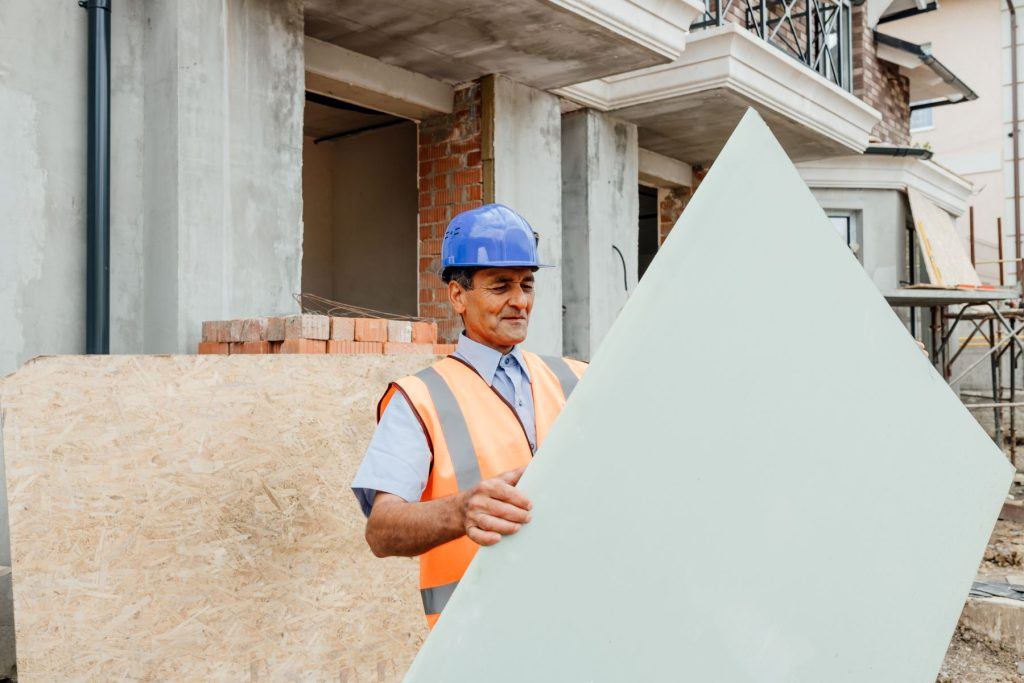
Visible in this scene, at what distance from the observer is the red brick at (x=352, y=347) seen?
13.7 feet

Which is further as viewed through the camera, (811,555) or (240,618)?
(240,618)

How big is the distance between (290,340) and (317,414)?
1.39ft

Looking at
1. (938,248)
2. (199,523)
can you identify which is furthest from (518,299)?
(938,248)

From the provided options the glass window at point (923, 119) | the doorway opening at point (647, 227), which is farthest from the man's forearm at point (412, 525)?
the glass window at point (923, 119)

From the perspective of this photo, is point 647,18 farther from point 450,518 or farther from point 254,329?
point 450,518

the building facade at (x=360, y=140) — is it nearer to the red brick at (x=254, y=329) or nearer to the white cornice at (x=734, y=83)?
the white cornice at (x=734, y=83)

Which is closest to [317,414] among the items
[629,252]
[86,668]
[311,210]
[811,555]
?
[86,668]

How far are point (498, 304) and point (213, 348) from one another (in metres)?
2.95

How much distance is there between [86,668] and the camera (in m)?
3.05

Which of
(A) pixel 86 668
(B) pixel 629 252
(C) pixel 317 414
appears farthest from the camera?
(B) pixel 629 252

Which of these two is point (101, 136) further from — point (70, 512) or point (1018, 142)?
point (1018, 142)

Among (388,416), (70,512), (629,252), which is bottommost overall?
(70,512)

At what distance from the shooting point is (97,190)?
14.1ft

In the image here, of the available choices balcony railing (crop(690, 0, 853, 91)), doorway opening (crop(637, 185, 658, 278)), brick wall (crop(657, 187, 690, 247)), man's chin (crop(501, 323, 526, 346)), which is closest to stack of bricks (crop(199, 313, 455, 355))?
man's chin (crop(501, 323, 526, 346))
